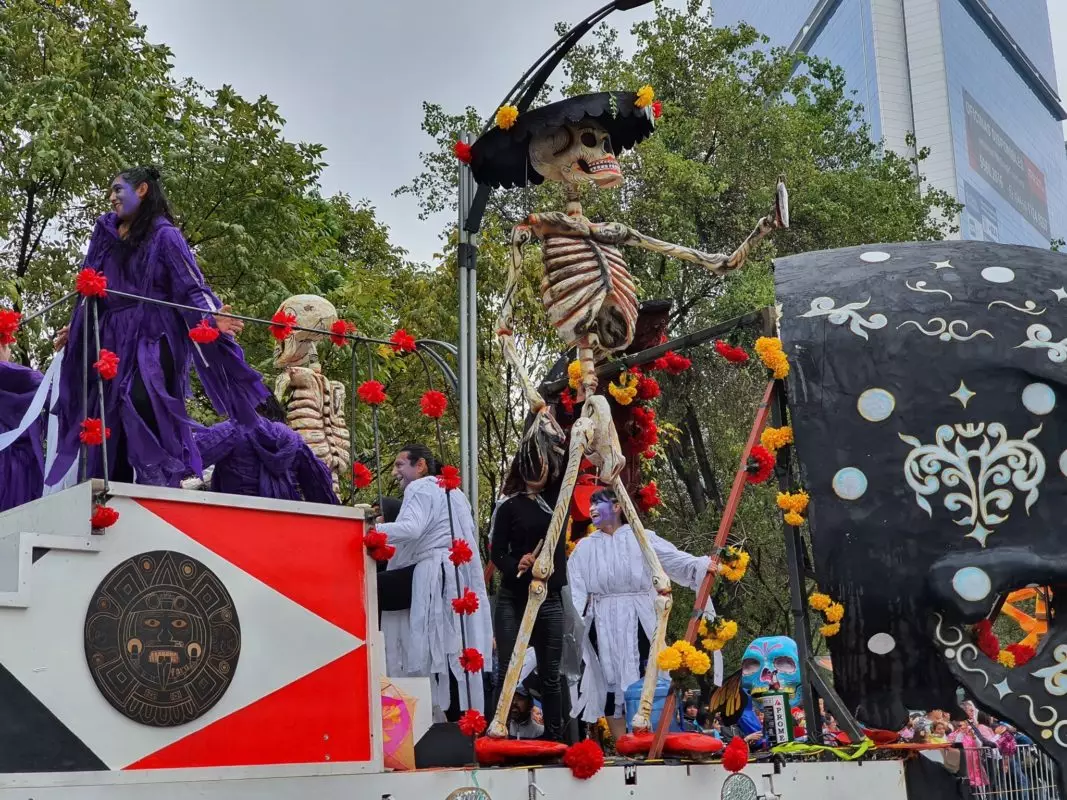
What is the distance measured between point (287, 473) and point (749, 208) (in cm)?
1269

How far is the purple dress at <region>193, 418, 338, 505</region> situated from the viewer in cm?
641

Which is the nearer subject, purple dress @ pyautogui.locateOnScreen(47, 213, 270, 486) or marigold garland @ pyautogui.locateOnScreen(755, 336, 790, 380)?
purple dress @ pyautogui.locateOnScreen(47, 213, 270, 486)

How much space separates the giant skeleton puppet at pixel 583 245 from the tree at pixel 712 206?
8.35 m

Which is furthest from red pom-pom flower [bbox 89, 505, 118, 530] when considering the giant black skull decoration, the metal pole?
the metal pole

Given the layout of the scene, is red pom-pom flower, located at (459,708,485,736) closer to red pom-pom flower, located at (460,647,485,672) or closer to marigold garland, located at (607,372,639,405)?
red pom-pom flower, located at (460,647,485,672)

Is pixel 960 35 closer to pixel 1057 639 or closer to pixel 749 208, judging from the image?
pixel 749 208

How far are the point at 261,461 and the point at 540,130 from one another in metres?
2.18

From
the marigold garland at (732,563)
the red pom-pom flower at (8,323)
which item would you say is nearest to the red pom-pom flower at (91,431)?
the red pom-pom flower at (8,323)

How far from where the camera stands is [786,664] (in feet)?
34.2

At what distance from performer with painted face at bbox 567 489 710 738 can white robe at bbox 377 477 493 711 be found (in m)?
0.95

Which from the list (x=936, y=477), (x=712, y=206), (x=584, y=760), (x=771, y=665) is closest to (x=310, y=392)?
(x=584, y=760)

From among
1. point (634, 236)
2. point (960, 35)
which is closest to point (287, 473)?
point (634, 236)

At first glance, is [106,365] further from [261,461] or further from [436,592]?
[436,592]

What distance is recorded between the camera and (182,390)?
590 cm
